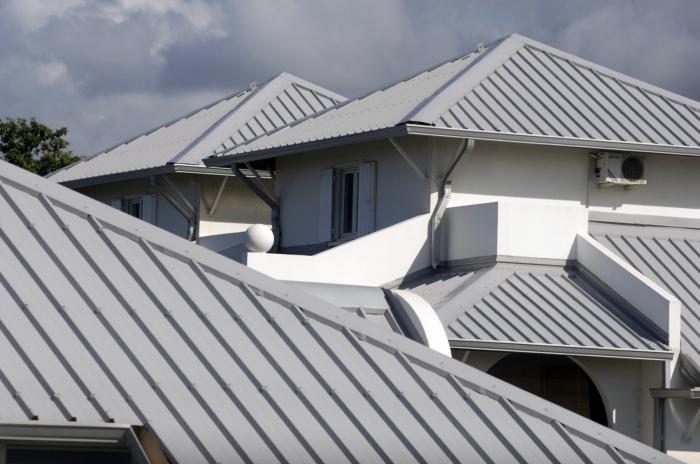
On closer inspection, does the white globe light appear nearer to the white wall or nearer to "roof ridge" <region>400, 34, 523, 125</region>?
"roof ridge" <region>400, 34, 523, 125</region>

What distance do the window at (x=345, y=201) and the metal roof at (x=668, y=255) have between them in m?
3.64

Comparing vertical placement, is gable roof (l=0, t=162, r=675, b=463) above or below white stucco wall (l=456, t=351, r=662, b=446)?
above

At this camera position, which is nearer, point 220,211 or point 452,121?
point 452,121

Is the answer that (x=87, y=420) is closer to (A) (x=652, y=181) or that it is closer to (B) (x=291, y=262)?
(B) (x=291, y=262)

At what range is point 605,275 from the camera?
2158cm

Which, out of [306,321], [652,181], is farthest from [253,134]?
[306,321]

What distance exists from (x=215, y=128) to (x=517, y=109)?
852cm

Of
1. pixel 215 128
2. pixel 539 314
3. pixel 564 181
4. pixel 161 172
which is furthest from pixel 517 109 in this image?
pixel 215 128

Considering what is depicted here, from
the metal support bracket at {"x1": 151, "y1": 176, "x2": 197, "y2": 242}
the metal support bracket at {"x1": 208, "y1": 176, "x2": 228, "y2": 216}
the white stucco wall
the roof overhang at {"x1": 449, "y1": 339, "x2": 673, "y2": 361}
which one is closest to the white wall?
the white stucco wall

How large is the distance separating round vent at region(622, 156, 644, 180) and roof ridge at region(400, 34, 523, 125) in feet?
8.66

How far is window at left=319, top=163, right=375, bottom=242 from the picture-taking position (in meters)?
24.7

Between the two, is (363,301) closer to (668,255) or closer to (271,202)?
(668,255)

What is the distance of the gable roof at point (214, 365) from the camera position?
9867 mm

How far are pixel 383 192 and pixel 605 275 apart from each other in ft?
14.1
